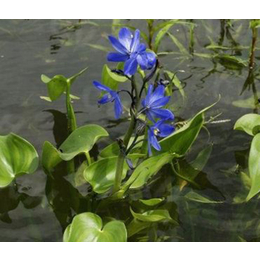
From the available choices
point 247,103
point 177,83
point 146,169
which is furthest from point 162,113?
point 247,103

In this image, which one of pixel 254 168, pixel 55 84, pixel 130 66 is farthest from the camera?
pixel 55 84

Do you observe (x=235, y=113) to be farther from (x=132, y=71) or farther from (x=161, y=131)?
(x=132, y=71)

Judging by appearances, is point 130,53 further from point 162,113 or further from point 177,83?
point 177,83

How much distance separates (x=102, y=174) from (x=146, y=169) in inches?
6.1

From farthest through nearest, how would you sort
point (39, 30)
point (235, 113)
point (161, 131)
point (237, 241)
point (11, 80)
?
1. point (39, 30)
2. point (11, 80)
3. point (235, 113)
4. point (237, 241)
5. point (161, 131)

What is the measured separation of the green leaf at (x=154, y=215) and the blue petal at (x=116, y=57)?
519mm

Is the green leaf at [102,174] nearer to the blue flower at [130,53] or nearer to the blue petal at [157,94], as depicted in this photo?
the blue petal at [157,94]

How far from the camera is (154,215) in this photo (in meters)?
2.08

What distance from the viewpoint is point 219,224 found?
2.14 m

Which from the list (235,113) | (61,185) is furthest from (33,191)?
(235,113)

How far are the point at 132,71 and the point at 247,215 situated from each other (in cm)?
76

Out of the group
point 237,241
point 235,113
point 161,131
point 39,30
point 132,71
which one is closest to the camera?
point 132,71

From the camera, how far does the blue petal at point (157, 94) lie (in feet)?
5.91

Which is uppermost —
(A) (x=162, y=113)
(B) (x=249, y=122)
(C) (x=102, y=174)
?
(A) (x=162, y=113)
